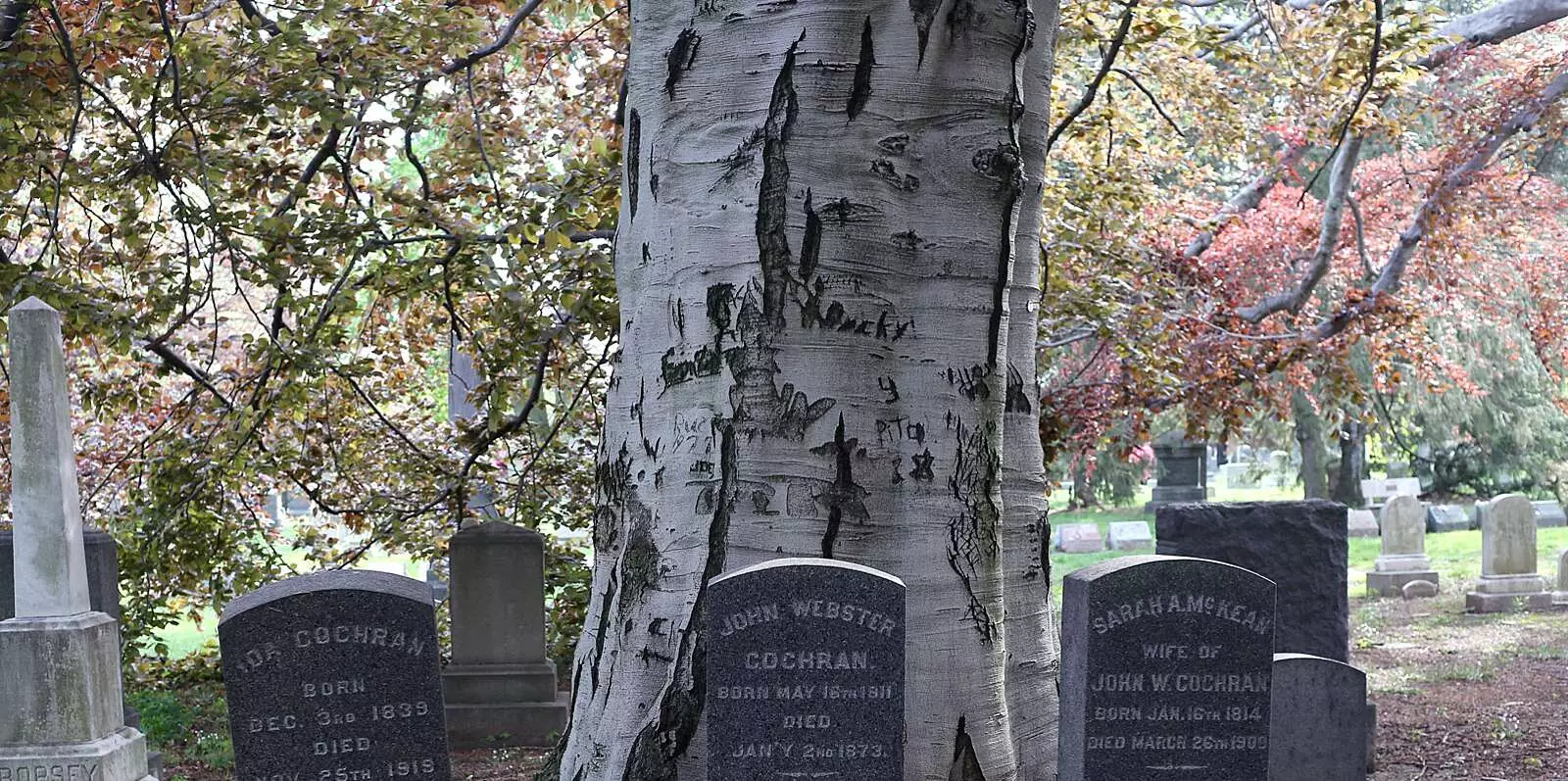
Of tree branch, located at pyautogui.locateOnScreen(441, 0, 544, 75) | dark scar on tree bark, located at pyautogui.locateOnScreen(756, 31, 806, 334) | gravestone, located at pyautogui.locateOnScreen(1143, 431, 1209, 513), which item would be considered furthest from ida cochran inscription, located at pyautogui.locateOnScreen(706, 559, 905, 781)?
gravestone, located at pyautogui.locateOnScreen(1143, 431, 1209, 513)

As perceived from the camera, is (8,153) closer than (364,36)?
Yes

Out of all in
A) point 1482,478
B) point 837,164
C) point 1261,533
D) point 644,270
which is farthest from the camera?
point 1482,478

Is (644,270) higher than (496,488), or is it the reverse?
(644,270)

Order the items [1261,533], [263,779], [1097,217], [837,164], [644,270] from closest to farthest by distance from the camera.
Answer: [837,164] → [644,270] → [263,779] → [1261,533] → [1097,217]

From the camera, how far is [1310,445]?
2822 centimetres

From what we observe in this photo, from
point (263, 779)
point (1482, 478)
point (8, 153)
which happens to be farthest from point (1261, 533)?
point (1482, 478)

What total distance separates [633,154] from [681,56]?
402 mm

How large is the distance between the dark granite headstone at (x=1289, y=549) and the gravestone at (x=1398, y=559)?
A: 9589 millimetres

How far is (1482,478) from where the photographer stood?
99.2 feet

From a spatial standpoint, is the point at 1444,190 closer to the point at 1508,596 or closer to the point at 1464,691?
the point at 1464,691

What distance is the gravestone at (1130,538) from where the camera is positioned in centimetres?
2259

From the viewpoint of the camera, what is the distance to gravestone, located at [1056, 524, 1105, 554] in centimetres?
2275

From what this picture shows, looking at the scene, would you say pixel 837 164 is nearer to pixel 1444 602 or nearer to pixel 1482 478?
pixel 1444 602

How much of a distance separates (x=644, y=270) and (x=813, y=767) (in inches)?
63.3
